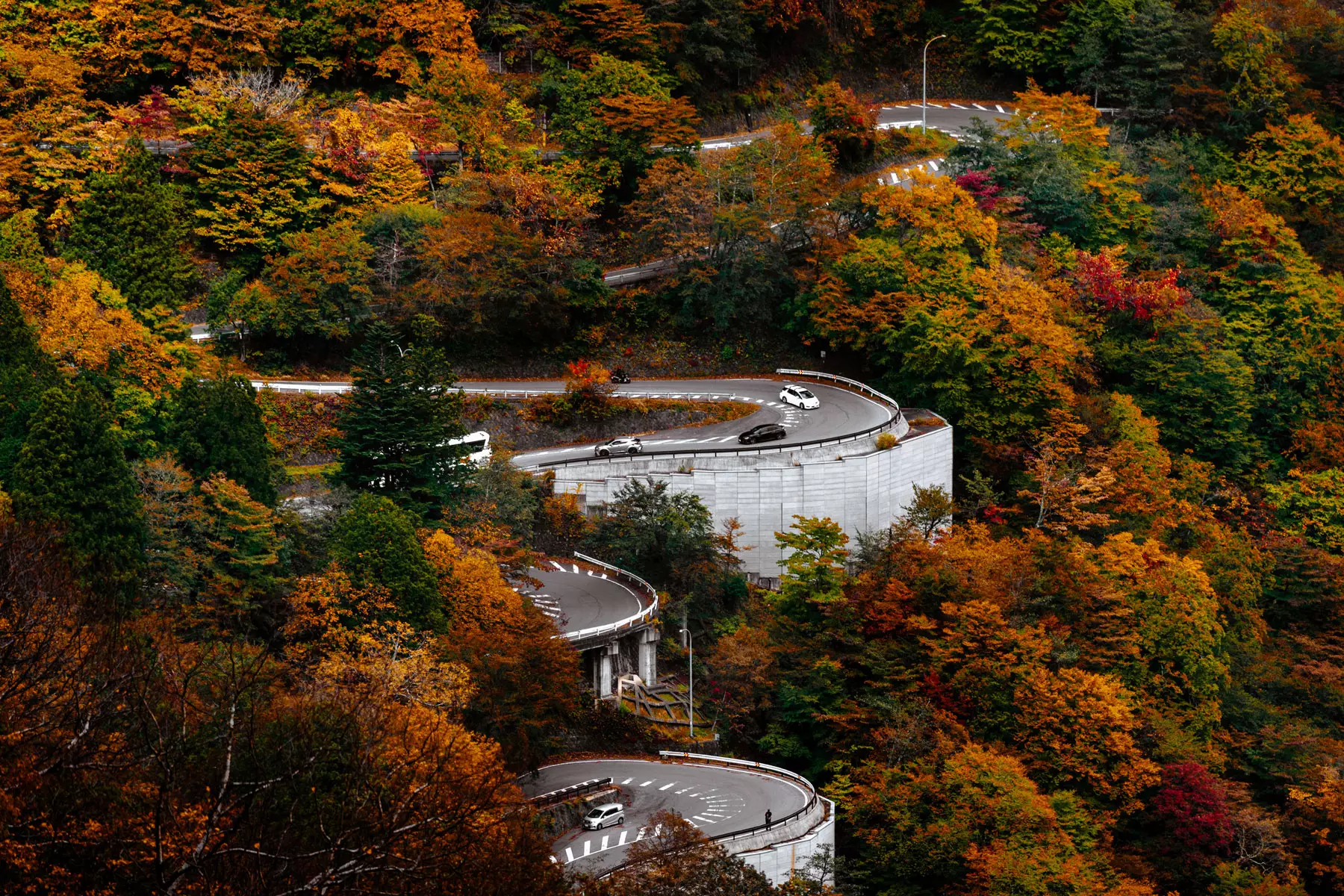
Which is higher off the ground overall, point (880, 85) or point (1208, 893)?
point (880, 85)

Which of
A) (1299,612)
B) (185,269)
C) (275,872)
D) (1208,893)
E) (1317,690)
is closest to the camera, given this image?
(275,872)

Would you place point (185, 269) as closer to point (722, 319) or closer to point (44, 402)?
point (44, 402)

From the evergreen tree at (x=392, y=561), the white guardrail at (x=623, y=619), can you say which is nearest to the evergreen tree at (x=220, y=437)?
Result: the evergreen tree at (x=392, y=561)

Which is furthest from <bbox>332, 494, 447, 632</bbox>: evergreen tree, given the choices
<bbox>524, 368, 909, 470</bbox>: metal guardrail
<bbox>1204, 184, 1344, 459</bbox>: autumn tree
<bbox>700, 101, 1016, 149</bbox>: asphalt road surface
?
<bbox>1204, 184, 1344, 459</bbox>: autumn tree

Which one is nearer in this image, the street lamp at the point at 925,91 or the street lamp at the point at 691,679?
the street lamp at the point at 691,679

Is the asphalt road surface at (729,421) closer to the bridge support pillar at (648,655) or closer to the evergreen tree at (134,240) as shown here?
the evergreen tree at (134,240)

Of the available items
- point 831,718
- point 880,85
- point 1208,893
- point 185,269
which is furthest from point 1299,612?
point 185,269
